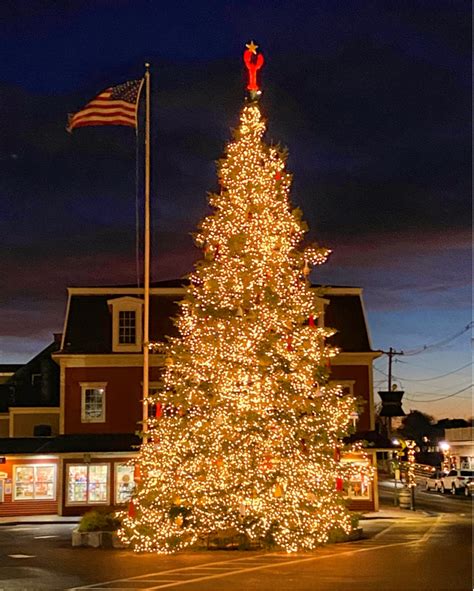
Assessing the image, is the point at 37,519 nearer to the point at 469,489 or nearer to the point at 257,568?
the point at 257,568

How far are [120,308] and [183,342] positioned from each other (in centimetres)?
1677

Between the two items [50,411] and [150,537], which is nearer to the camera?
[150,537]

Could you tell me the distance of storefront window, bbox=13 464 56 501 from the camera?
114 feet

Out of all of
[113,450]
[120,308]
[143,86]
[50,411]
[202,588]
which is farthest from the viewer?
[50,411]

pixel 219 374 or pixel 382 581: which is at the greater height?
pixel 219 374

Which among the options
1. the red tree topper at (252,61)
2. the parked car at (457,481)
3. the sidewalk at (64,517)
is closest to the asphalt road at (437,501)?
the parked car at (457,481)

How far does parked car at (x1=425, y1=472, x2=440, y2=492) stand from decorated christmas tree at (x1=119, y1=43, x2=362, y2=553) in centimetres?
3543

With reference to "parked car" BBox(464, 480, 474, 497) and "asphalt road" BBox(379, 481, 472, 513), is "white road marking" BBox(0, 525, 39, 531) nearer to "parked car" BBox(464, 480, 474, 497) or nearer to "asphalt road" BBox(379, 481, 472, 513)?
"asphalt road" BBox(379, 481, 472, 513)

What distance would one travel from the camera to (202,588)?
1408 cm

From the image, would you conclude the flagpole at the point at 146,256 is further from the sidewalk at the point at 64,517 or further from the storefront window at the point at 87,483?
the storefront window at the point at 87,483

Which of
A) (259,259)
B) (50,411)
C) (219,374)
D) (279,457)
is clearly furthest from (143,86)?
(50,411)

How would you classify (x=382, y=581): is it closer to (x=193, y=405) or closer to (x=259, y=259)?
(x=193, y=405)

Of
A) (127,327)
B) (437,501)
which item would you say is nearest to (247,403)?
(127,327)

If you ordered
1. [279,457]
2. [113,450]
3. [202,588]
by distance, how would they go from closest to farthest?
[202,588] → [279,457] → [113,450]
